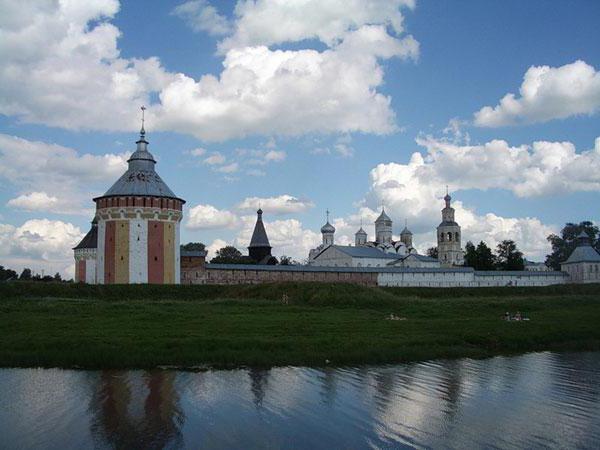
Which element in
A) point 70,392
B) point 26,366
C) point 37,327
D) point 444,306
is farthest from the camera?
point 444,306

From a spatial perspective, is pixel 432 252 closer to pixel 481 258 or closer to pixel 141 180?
pixel 481 258

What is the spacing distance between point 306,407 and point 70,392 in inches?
192

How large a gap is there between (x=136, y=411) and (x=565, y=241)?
95.3 metres

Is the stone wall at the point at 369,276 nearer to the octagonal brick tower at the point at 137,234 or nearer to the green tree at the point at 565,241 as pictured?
the octagonal brick tower at the point at 137,234

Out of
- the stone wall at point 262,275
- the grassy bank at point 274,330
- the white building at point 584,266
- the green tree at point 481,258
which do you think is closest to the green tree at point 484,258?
the green tree at point 481,258

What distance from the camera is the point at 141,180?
4462 centimetres

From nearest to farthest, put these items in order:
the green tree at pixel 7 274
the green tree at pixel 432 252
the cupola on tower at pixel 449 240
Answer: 1. the green tree at pixel 7 274
2. the cupola on tower at pixel 449 240
3. the green tree at pixel 432 252

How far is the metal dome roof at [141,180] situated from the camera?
43.7m

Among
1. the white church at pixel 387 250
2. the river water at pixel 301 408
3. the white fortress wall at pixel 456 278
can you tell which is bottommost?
the river water at pixel 301 408

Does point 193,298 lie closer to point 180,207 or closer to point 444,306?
point 180,207

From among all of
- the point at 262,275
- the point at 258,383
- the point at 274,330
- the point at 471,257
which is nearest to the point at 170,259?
the point at 262,275

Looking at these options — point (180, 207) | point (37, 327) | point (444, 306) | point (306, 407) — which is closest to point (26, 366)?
point (37, 327)

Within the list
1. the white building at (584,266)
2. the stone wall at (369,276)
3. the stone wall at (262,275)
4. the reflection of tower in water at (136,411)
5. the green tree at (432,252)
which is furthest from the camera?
the green tree at (432,252)

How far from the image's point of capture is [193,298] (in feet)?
128
